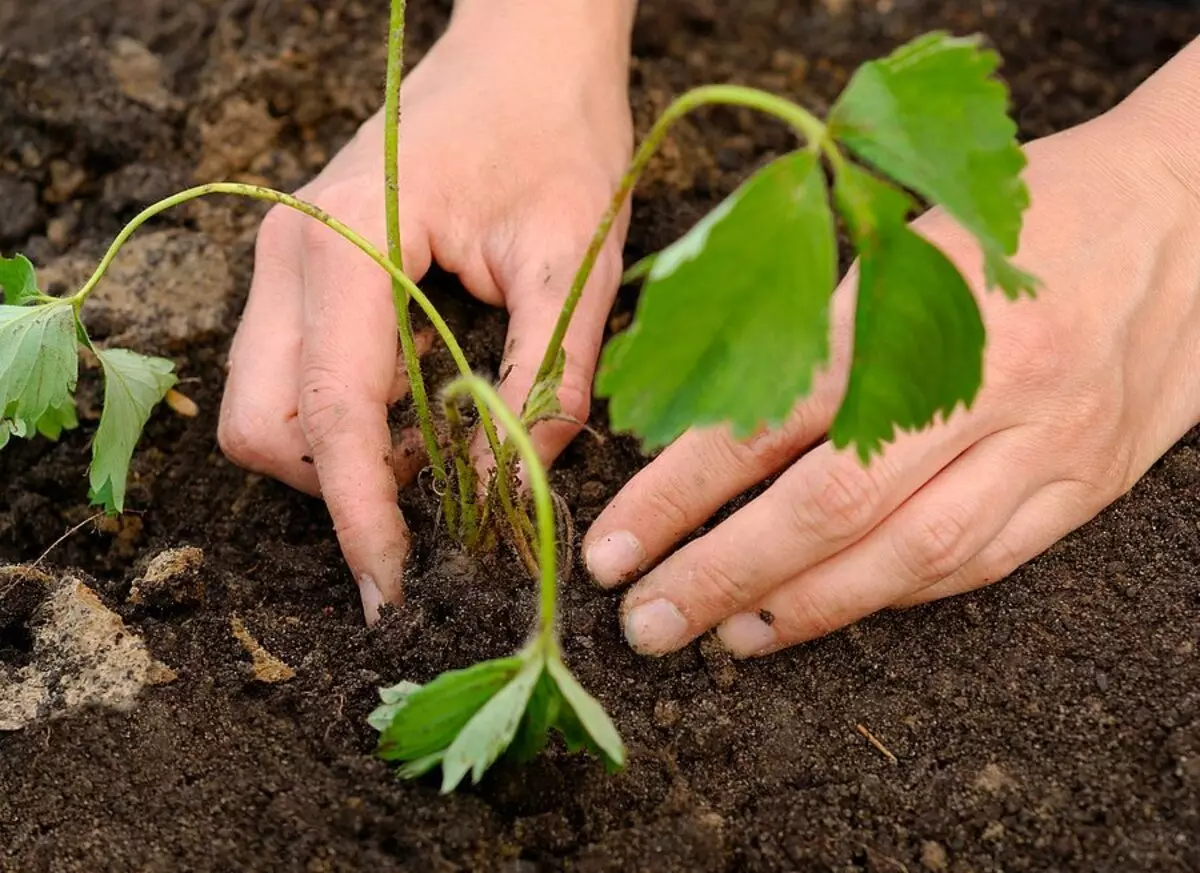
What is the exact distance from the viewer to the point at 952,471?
4.05ft

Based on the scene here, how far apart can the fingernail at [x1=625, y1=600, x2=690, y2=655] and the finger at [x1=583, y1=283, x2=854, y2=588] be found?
6 cm

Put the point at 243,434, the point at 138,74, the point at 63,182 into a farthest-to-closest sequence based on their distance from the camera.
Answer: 1. the point at 138,74
2. the point at 63,182
3. the point at 243,434

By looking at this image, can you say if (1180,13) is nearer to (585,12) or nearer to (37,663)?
(585,12)

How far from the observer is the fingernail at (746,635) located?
126 cm

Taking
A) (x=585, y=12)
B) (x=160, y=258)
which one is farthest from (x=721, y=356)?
(x=160, y=258)

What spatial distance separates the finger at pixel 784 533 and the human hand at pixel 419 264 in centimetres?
27

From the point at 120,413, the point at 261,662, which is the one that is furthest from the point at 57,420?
the point at 261,662

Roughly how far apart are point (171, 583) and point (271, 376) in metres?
0.30

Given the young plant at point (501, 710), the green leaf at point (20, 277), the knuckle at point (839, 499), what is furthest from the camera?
the green leaf at point (20, 277)

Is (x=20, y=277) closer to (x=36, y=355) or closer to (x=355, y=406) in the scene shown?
(x=36, y=355)

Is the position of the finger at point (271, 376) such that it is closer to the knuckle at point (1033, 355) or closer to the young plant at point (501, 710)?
the young plant at point (501, 710)

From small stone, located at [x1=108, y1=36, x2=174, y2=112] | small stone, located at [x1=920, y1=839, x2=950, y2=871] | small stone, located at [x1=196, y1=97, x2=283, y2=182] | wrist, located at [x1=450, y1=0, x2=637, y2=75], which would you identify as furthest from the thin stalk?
small stone, located at [x1=108, y1=36, x2=174, y2=112]

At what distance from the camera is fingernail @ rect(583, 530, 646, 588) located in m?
1.27

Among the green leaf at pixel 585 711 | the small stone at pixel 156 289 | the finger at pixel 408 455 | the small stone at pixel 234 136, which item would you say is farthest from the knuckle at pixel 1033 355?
the small stone at pixel 234 136
